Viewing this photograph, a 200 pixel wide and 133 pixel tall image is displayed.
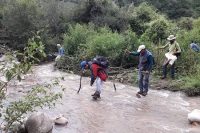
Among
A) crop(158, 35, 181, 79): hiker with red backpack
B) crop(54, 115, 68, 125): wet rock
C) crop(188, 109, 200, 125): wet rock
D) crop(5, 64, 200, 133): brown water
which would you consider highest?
crop(158, 35, 181, 79): hiker with red backpack

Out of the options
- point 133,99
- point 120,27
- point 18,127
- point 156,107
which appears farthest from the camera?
point 120,27

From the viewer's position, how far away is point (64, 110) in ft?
42.8

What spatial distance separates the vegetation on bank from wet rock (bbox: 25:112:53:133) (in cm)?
951

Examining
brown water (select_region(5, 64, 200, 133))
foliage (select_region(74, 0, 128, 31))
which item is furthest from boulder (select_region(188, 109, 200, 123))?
foliage (select_region(74, 0, 128, 31))

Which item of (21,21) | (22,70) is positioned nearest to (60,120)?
(22,70)

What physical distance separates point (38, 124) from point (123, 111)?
11.8 ft

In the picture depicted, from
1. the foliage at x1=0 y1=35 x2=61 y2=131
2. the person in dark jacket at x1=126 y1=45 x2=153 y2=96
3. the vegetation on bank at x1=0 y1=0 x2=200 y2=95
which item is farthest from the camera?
the vegetation on bank at x1=0 y1=0 x2=200 y2=95

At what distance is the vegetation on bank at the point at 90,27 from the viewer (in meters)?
21.6

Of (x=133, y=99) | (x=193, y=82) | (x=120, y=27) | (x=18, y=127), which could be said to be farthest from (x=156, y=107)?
(x=120, y=27)

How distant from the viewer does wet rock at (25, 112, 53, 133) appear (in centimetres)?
1011

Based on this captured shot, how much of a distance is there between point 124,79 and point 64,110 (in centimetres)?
574

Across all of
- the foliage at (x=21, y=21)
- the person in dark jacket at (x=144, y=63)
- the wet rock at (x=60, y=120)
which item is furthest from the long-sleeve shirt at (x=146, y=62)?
the foliage at (x=21, y=21)

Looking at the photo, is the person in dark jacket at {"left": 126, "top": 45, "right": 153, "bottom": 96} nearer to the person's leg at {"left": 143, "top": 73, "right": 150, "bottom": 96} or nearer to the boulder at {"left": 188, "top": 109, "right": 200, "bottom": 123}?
the person's leg at {"left": 143, "top": 73, "right": 150, "bottom": 96}

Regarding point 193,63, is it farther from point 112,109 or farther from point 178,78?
point 112,109
